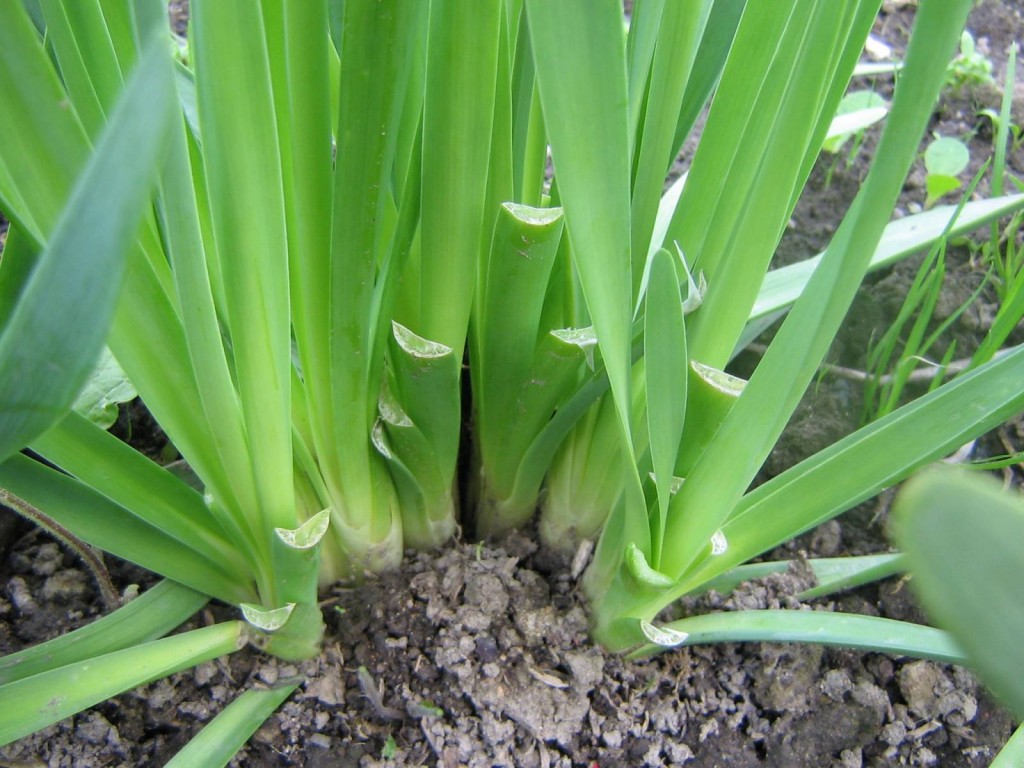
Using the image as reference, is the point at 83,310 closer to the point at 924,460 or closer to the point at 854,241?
the point at 854,241

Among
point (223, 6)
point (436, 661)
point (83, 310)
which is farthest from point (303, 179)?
point (436, 661)

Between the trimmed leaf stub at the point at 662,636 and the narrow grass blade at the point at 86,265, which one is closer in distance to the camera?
the narrow grass blade at the point at 86,265

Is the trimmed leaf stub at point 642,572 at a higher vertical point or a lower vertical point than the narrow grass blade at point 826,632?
higher

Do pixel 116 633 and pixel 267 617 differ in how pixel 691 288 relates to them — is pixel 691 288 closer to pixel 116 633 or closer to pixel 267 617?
pixel 267 617

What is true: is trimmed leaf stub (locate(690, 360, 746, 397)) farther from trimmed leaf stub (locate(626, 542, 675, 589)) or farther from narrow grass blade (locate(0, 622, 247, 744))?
narrow grass blade (locate(0, 622, 247, 744))

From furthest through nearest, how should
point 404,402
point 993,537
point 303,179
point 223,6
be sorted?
1. point 404,402
2. point 303,179
3. point 223,6
4. point 993,537

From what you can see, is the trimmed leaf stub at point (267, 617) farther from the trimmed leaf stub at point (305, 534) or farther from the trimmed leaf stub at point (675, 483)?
the trimmed leaf stub at point (675, 483)

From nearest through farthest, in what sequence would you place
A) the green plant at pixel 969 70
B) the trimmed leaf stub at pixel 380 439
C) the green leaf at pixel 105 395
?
the trimmed leaf stub at pixel 380 439
the green leaf at pixel 105 395
the green plant at pixel 969 70

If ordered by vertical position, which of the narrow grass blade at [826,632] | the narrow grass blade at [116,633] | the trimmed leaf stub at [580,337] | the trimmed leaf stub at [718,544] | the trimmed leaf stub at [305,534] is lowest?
the narrow grass blade at [116,633]

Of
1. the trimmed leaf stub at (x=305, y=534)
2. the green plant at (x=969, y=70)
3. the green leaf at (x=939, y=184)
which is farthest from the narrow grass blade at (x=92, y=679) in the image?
the green plant at (x=969, y=70)
